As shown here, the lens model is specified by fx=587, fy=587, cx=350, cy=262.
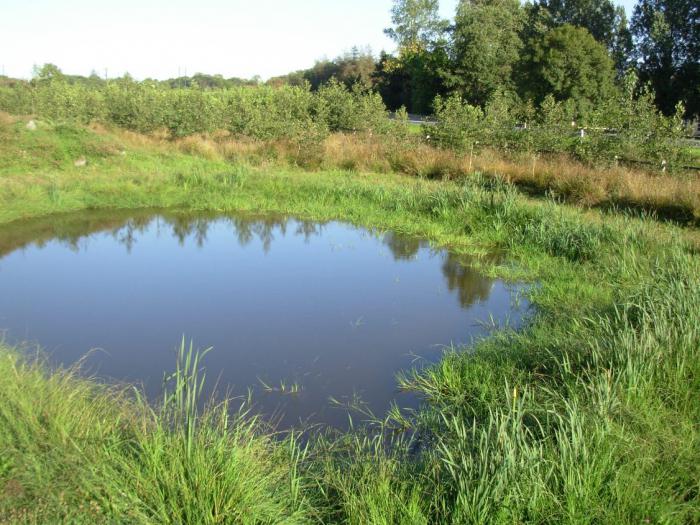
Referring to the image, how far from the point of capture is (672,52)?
2944 centimetres

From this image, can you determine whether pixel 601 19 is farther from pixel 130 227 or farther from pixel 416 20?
pixel 130 227

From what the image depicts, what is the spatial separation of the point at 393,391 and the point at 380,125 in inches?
539

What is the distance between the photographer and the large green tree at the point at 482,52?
95.9 ft

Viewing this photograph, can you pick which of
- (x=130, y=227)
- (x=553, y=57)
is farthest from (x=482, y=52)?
(x=130, y=227)

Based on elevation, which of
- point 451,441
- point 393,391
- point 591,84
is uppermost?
point 591,84

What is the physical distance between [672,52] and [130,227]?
2949 cm

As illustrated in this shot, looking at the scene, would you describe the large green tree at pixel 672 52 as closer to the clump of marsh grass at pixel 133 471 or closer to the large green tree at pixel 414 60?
the large green tree at pixel 414 60

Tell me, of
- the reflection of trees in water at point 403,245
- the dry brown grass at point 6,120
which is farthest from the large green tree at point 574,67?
the dry brown grass at point 6,120

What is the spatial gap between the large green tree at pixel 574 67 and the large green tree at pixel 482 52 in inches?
123

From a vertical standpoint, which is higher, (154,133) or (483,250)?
(154,133)

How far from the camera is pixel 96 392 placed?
408 cm

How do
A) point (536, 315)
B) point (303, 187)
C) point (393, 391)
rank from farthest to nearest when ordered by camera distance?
point (303, 187), point (536, 315), point (393, 391)

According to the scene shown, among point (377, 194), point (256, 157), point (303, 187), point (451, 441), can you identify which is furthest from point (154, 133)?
point (451, 441)

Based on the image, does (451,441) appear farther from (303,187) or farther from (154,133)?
(154,133)
